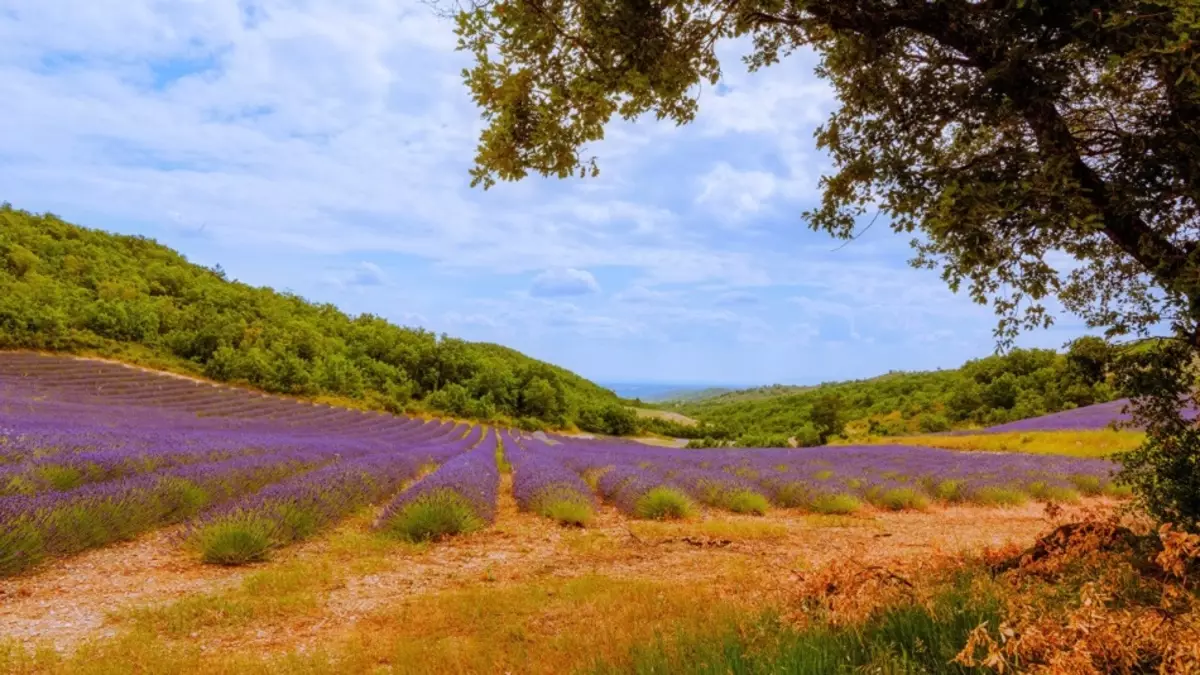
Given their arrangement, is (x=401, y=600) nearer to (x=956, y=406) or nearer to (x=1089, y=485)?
(x=1089, y=485)

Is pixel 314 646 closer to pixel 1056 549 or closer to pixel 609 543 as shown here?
pixel 609 543

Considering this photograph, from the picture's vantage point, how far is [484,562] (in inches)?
269

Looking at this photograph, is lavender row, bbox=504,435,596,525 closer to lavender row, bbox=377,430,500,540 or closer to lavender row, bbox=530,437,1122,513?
lavender row, bbox=377,430,500,540

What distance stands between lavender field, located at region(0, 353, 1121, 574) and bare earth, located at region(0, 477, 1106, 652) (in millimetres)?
309

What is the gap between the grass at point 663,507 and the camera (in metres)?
9.99

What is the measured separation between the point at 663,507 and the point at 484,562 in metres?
3.99

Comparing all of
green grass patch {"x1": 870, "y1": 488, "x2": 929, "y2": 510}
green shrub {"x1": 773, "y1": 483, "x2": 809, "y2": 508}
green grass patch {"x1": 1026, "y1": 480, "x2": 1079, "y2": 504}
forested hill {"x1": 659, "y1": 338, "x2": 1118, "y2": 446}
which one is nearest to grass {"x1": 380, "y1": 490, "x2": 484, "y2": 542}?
green shrub {"x1": 773, "y1": 483, "x2": 809, "y2": 508}

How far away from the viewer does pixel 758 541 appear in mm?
8180

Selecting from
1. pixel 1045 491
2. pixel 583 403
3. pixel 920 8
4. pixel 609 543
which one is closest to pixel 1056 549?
pixel 920 8

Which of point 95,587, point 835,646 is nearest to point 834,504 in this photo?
point 835,646

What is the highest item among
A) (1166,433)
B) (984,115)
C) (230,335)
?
(230,335)

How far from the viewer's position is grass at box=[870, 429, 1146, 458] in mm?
22064

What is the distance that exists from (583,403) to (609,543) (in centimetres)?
5544

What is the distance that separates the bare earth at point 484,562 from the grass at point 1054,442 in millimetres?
15953
